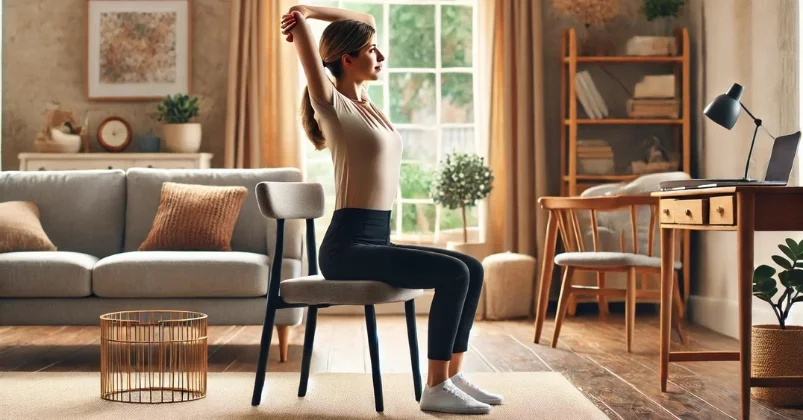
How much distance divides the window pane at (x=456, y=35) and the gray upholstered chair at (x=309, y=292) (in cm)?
318

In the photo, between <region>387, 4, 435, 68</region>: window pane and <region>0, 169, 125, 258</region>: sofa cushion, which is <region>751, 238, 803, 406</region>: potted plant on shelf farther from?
<region>387, 4, 435, 68</region>: window pane

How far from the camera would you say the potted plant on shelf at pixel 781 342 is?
10.4 feet

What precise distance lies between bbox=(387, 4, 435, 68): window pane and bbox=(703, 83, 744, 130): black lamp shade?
312 centimetres

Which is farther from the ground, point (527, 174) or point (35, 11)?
point (35, 11)

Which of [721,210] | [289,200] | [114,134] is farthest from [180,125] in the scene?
[721,210]

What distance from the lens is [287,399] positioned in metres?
3.11

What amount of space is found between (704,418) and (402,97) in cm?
366

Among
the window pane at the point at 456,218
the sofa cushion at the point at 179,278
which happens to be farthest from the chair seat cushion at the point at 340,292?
the window pane at the point at 456,218

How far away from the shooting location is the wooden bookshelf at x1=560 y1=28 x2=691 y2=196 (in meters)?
5.69

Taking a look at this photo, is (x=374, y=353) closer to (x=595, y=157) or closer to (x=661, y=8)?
(x=595, y=157)

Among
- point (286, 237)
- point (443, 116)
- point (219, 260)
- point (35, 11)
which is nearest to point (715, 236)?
point (443, 116)

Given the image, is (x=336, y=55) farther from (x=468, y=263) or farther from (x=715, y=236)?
(x=715, y=236)

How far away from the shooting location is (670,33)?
6016 mm

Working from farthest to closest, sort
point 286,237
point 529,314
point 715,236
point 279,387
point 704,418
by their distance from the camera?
point 529,314
point 715,236
point 286,237
point 279,387
point 704,418
